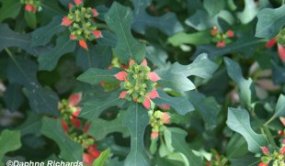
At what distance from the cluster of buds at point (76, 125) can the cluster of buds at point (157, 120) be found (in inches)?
9.5

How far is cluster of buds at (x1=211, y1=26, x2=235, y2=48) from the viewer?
6.47 ft

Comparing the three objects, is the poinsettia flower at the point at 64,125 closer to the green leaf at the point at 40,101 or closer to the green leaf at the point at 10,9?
the green leaf at the point at 40,101

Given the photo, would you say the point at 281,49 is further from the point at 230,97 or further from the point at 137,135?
the point at 137,135

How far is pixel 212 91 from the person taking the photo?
7.24 ft

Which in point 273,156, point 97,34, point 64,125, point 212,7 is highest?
point 212,7

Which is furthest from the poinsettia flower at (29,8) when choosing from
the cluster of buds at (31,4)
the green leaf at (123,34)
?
the green leaf at (123,34)

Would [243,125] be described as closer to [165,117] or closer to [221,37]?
[165,117]

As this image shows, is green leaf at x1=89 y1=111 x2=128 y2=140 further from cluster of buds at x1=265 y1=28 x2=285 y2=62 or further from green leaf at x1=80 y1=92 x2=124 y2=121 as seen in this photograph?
cluster of buds at x1=265 y1=28 x2=285 y2=62

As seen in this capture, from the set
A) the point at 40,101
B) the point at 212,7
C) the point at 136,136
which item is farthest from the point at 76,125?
the point at 212,7

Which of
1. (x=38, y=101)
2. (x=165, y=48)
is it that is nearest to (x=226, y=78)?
(x=165, y=48)

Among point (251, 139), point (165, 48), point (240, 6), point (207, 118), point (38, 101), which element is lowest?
point (251, 139)

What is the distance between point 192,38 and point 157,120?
36 centimetres

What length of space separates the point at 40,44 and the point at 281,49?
2.60ft

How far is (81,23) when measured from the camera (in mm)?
1712
